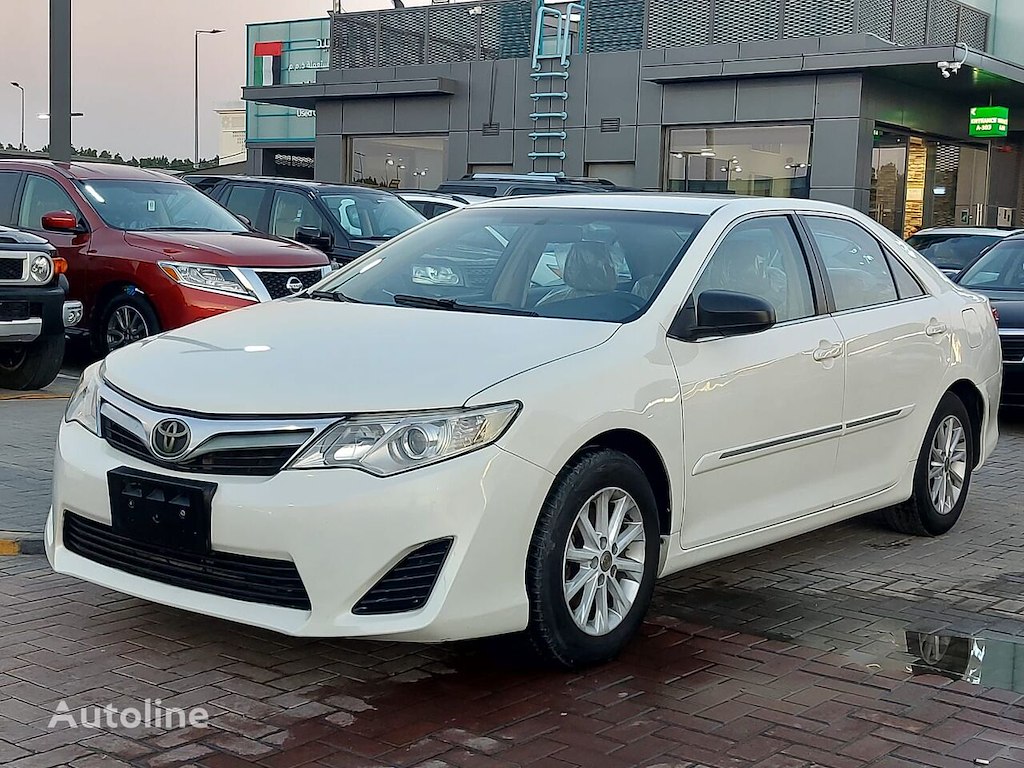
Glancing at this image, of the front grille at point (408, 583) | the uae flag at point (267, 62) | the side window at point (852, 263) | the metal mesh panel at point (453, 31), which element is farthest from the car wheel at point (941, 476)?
the uae flag at point (267, 62)

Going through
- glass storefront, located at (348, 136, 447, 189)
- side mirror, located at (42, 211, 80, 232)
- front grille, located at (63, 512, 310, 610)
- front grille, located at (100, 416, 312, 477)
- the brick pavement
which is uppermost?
glass storefront, located at (348, 136, 447, 189)

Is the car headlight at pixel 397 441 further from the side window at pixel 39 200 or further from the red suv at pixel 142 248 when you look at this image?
the side window at pixel 39 200

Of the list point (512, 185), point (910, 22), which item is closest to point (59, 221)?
point (512, 185)

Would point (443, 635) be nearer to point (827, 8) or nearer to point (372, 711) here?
point (372, 711)

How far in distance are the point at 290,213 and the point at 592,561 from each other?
1030 centimetres

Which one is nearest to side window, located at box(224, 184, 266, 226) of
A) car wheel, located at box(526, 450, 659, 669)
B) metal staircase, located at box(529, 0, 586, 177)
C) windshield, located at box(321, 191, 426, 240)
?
windshield, located at box(321, 191, 426, 240)

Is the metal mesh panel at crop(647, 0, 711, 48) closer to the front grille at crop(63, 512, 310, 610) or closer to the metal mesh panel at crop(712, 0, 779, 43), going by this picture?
the metal mesh panel at crop(712, 0, 779, 43)

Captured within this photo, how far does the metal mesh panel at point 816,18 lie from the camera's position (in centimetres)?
2639

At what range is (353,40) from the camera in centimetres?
3350

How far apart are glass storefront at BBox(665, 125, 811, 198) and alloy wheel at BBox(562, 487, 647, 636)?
23.4 metres

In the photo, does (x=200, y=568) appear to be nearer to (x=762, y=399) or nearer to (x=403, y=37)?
(x=762, y=399)

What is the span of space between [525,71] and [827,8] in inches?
280

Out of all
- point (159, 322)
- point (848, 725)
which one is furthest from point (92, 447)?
point (159, 322)

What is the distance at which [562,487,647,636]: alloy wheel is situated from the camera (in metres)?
4.55
